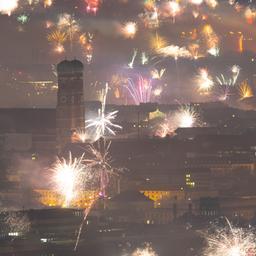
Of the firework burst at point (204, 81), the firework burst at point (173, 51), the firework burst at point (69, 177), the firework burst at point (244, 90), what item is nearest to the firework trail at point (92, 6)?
the firework burst at point (173, 51)

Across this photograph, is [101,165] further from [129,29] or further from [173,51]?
[173,51]

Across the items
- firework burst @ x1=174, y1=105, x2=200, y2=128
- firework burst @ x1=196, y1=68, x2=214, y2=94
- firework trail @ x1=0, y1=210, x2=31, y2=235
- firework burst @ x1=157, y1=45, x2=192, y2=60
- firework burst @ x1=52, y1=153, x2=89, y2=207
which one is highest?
firework burst @ x1=157, y1=45, x2=192, y2=60

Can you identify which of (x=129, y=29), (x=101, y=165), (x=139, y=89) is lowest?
(x=101, y=165)

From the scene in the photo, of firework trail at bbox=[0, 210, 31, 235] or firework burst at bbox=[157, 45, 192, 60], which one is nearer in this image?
firework trail at bbox=[0, 210, 31, 235]

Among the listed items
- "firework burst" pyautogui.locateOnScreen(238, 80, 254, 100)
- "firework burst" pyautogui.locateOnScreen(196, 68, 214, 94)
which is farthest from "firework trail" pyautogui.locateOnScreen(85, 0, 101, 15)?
"firework burst" pyautogui.locateOnScreen(238, 80, 254, 100)

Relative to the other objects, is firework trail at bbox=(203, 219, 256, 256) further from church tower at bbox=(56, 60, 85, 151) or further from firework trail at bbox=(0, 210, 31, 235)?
church tower at bbox=(56, 60, 85, 151)

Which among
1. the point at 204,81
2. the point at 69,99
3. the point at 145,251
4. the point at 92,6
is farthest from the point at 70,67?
the point at 204,81
